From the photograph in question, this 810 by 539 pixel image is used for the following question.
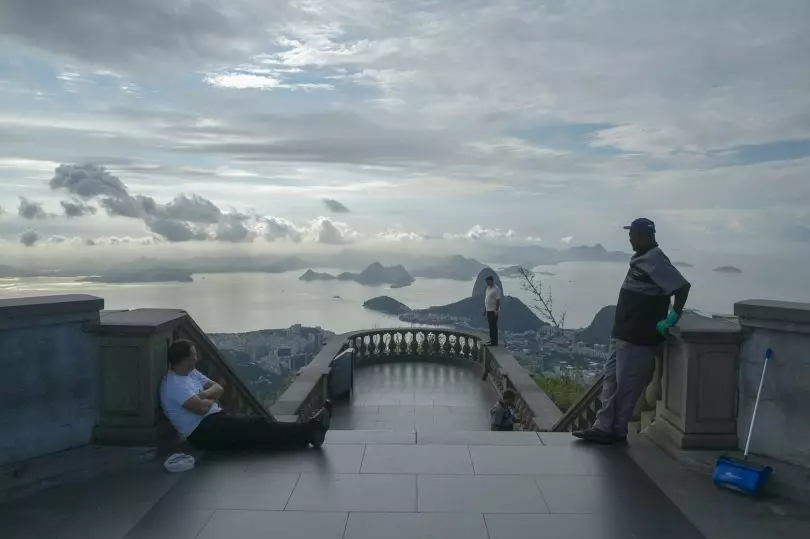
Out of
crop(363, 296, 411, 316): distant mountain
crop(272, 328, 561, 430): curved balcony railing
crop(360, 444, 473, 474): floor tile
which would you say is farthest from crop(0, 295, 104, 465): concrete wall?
crop(363, 296, 411, 316): distant mountain

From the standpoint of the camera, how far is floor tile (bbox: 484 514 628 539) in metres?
4.78

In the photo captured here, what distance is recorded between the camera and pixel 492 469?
6098 millimetres

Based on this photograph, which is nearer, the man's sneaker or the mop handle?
the mop handle

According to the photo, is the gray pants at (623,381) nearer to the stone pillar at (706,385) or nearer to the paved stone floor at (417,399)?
the stone pillar at (706,385)

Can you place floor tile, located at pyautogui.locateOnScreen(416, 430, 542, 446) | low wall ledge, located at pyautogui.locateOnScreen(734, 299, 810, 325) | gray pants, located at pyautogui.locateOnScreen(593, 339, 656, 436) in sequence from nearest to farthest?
low wall ledge, located at pyautogui.locateOnScreen(734, 299, 810, 325) < gray pants, located at pyautogui.locateOnScreen(593, 339, 656, 436) < floor tile, located at pyautogui.locateOnScreen(416, 430, 542, 446)

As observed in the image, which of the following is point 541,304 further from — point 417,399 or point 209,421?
point 209,421

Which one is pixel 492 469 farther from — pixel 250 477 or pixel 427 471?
pixel 250 477

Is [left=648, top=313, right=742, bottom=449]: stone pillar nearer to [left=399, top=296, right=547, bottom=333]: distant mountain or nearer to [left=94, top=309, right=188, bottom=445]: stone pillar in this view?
[left=94, top=309, right=188, bottom=445]: stone pillar

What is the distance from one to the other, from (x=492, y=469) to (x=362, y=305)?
21671mm

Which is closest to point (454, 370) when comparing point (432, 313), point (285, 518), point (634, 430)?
point (432, 313)

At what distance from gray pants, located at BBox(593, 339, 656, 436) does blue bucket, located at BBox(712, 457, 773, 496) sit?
1.10m

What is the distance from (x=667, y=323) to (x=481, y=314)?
14.0 meters

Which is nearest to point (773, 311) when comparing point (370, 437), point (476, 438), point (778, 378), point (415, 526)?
point (778, 378)

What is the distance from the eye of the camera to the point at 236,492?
5.55m
